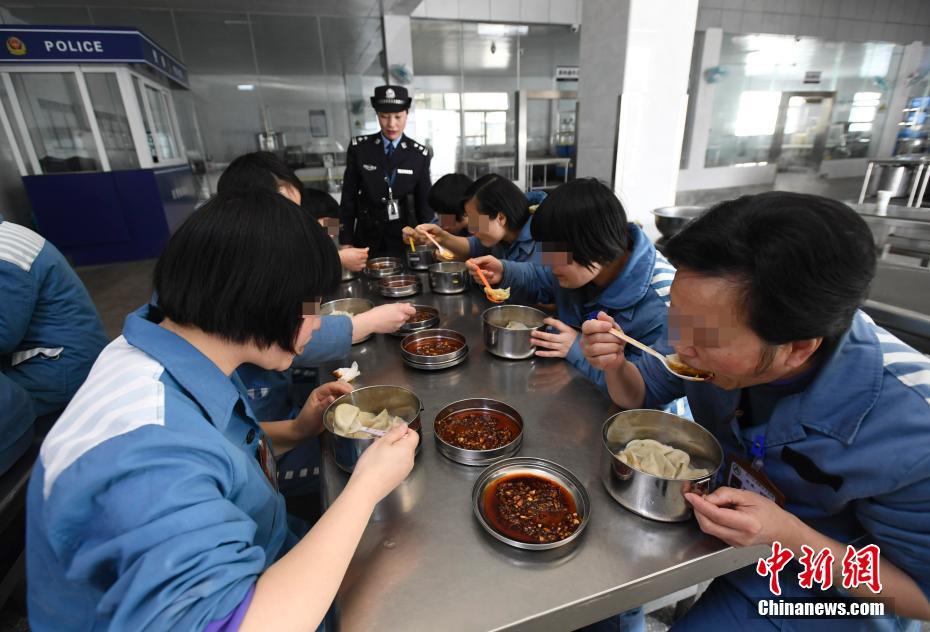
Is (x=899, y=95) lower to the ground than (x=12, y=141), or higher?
higher

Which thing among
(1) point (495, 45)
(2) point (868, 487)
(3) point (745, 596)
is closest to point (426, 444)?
(3) point (745, 596)

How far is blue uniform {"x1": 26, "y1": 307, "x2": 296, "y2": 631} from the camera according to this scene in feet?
2.08

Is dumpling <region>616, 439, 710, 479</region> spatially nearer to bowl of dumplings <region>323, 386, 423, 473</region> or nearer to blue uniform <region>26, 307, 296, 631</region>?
bowl of dumplings <region>323, 386, 423, 473</region>

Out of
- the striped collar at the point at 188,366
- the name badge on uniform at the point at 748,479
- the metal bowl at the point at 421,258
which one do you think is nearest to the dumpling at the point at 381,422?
the striped collar at the point at 188,366

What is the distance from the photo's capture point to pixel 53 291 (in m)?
1.97

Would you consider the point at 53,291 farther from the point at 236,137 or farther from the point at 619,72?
the point at 236,137

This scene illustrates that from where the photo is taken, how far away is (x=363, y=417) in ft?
4.77

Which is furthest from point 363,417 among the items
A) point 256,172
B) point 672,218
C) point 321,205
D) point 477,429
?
point 672,218

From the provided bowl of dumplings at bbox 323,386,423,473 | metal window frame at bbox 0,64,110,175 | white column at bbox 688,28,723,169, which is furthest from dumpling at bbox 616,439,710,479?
white column at bbox 688,28,723,169

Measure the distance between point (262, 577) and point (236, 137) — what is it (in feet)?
33.2

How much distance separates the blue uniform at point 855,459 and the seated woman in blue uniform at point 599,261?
0.69 meters

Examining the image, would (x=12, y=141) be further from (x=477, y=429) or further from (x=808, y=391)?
→ (x=808, y=391)

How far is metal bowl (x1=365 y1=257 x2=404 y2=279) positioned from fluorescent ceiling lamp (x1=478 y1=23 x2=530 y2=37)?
7.88m

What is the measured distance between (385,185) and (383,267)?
1.34 meters
